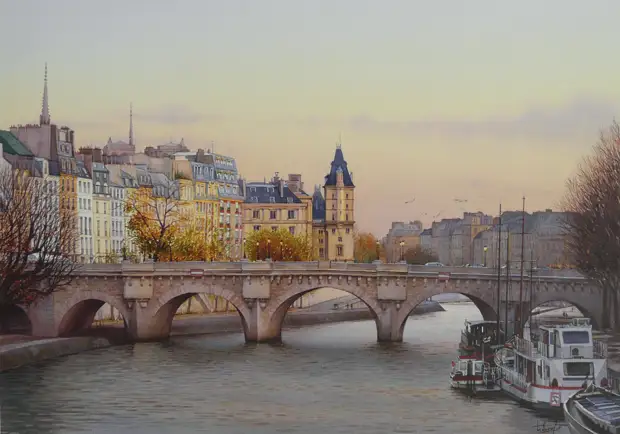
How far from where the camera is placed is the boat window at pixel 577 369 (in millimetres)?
80562

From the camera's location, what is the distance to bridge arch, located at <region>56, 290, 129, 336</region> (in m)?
113

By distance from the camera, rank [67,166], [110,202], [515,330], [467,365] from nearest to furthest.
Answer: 1. [467,365]
2. [515,330]
3. [67,166]
4. [110,202]

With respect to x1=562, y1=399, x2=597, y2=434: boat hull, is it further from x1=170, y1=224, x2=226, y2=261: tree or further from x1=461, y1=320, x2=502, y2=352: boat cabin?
x1=170, y1=224, x2=226, y2=261: tree

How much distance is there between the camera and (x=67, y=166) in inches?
5856

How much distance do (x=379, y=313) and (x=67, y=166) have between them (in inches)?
1773

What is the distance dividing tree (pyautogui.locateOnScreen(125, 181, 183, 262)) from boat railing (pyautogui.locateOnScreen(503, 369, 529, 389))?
52002mm

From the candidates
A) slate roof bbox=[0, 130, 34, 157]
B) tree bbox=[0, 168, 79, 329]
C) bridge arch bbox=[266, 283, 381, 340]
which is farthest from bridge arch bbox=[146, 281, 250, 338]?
Answer: slate roof bbox=[0, 130, 34, 157]

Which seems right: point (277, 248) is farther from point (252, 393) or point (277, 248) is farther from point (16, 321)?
point (252, 393)

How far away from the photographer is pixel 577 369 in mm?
80750

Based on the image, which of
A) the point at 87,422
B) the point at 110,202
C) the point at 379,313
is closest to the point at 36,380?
the point at 87,422

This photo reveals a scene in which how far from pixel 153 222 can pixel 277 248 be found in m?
20.3

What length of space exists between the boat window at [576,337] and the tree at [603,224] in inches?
816

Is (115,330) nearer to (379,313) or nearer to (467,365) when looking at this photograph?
(379,313)

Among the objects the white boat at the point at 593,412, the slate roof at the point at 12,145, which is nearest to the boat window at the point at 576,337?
the white boat at the point at 593,412
